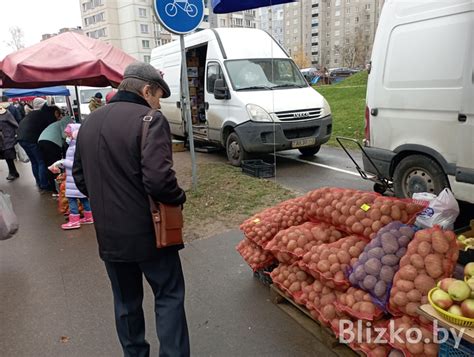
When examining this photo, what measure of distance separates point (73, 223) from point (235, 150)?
3767 millimetres

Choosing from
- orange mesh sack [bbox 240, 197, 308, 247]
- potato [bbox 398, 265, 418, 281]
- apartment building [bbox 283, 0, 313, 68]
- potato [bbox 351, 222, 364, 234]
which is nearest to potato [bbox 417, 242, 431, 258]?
potato [bbox 398, 265, 418, 281]

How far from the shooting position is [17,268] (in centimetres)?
432

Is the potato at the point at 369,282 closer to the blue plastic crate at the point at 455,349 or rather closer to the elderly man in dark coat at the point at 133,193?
the blue plastic crate at the point at 455,349

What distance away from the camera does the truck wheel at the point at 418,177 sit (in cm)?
450

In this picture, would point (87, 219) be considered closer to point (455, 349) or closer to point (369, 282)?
point (369, 282)

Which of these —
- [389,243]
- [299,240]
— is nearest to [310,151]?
[299,240]

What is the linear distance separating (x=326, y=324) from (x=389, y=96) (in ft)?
10.7

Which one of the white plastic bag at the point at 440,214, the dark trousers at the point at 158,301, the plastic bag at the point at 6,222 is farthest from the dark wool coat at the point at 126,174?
the plastic bag at the point at 6,222

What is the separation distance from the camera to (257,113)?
756 cm

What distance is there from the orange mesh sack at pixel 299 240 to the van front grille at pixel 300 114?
15.3 ft

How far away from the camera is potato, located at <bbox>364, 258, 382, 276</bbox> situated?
2.43 meters

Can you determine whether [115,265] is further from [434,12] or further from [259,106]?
[259,106]

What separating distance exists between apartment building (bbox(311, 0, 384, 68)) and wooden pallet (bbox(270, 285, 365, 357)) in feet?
250

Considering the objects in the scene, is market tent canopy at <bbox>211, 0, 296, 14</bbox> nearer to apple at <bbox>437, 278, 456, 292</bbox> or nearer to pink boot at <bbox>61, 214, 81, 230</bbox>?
pink boot at <bbox>61, 214, 81, 230</bbox>
